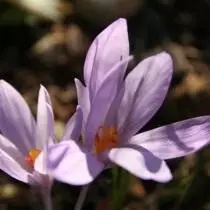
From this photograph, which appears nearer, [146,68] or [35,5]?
[146,68]

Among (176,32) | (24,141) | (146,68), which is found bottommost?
(176,32)

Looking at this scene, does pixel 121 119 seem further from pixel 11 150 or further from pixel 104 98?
pixel 11 150

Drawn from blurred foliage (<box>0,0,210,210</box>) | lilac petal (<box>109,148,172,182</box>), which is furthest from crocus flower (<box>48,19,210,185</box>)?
blurred foliage (<box>0,0,210,210</box>)

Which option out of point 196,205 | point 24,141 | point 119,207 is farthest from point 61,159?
point 196,205

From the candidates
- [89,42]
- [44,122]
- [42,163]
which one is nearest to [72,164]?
[42,163]

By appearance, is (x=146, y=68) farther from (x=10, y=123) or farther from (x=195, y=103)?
(x=195, y=103)

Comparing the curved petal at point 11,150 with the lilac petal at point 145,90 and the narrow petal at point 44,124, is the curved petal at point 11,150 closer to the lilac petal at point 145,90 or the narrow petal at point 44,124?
the narrow petal at point 44,124
